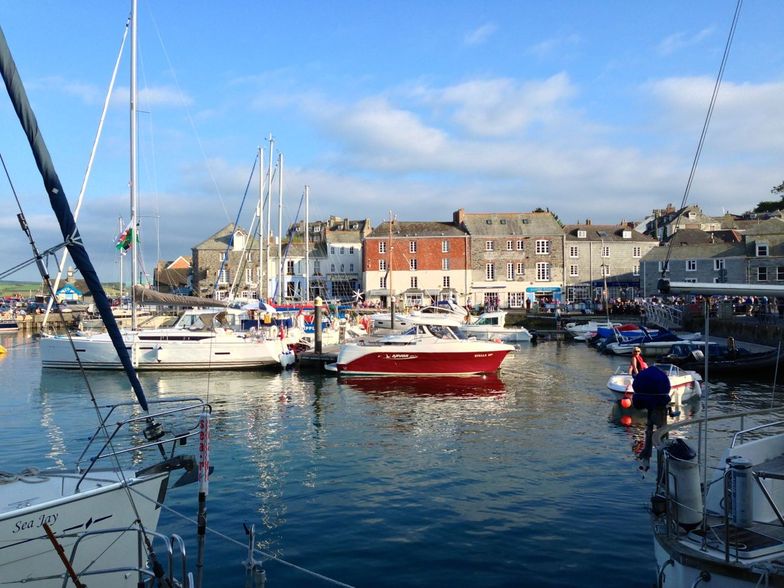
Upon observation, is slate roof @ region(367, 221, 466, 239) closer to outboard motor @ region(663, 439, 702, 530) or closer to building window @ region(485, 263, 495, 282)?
building window @ region(485, 263, 495, 282)

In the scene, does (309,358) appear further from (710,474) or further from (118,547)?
(118,547)

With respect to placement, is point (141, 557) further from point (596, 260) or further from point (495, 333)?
point (596, 260)

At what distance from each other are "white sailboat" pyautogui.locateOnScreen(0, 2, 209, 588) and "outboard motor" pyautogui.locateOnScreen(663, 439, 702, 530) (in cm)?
585

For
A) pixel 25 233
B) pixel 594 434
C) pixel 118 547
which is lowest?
pixel 594 434

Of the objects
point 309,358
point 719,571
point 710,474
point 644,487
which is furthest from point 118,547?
point 309,358

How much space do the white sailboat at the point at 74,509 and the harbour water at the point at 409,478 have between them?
2.77 ft

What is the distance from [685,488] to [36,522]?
7917 mm

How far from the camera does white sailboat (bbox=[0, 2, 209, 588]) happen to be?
24.8ft

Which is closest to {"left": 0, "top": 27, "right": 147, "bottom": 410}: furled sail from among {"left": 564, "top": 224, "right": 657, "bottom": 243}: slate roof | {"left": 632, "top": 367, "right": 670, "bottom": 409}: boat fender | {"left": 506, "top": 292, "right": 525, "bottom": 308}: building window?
{"left": 632, "top": 367, "right": 670, "bottom": 409}: boat fender

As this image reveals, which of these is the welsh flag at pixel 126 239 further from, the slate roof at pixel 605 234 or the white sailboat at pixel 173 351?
the slate roof at pixel 605 234

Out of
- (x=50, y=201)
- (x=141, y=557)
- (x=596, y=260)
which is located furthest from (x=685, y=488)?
(x=596, y=260)

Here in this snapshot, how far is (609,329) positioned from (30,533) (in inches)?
1850

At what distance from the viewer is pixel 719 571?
22.5 ft

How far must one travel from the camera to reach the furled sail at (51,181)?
7.79 metres
